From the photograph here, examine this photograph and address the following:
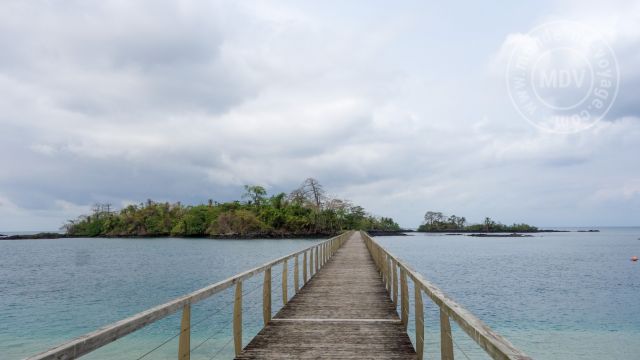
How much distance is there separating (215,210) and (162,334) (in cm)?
10721

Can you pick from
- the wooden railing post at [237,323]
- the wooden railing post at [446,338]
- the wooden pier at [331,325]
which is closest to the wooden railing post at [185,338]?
the wooden pier at [331,325]

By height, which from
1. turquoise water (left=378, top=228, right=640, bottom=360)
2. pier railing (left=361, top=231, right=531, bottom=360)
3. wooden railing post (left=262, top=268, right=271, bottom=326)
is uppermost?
pier railing (left=361, top=231, right=531, bottom=360)

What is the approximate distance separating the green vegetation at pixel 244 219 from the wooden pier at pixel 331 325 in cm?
8606

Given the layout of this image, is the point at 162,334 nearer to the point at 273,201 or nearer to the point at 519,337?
the point at 519,337

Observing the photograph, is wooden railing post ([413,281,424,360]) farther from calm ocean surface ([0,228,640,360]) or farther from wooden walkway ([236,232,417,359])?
calm ocean surface ([0,228,640,360])

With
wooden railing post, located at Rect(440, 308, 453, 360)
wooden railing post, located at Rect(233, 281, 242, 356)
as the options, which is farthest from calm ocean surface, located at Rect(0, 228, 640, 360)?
wooden railing post, located at Rect(440, 308, 453, 360)

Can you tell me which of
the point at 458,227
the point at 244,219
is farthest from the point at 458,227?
the point at 244,219

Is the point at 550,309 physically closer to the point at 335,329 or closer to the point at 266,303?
the point at 335,329

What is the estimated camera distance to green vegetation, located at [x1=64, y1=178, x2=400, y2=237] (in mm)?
96938

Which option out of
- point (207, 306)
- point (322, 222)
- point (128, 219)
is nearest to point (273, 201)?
point (322, 222)

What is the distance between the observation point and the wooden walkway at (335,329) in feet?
16.5

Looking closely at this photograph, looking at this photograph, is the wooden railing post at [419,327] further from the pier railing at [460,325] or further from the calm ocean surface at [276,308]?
the calm ocean surface at [276,308]

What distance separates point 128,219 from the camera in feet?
439

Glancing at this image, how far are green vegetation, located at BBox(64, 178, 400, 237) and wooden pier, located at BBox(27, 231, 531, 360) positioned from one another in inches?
3388
